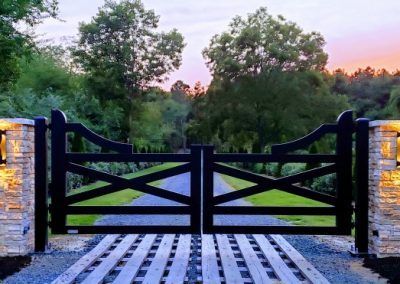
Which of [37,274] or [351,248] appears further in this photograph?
[351,248]

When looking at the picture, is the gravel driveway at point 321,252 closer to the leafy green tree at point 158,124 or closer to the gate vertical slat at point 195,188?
the gate vertical slat at point 195,188

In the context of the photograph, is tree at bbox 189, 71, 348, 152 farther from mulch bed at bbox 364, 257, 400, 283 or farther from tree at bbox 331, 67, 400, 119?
mulch bed at bbox 364, 257, 400, 283

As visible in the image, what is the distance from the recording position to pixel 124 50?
33.4 meters

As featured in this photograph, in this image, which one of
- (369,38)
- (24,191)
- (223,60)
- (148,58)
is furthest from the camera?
(148,58)

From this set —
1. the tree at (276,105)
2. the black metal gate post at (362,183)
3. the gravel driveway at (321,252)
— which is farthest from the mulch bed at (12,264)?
the tree at (276,105)

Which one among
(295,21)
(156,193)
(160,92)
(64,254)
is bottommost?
(64,254)

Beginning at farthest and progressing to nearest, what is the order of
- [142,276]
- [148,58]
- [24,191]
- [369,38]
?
[148,58]
[369,38]
[24,191]
[142,276]

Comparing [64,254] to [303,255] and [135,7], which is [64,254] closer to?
[303,255]

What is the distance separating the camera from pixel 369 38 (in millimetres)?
17969

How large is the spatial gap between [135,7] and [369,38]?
21.3 meters

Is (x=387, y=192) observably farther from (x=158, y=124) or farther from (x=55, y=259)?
(x=158, y=124)

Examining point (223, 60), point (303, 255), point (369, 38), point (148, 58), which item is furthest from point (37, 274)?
point (148, 58)

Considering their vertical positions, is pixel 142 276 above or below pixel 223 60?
below

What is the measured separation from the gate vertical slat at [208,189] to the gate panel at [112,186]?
0.08 metres
